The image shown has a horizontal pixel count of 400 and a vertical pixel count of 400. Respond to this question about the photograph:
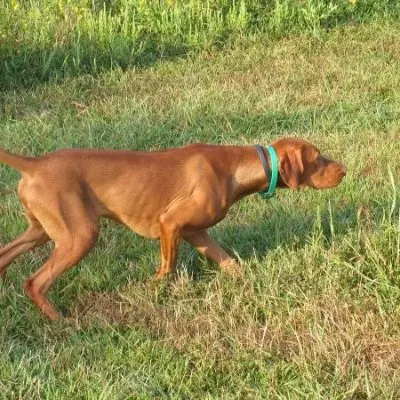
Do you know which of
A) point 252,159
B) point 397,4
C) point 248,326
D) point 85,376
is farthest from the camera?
point 397,4

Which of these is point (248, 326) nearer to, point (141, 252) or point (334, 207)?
point (141, 252)

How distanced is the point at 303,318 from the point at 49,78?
5430mm

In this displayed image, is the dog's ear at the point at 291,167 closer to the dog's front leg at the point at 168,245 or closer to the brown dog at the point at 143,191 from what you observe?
the brown dog at the point at 143,191

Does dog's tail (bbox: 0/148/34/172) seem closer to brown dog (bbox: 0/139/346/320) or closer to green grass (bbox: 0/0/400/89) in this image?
brown dog (bbox: 0/139/346/320)

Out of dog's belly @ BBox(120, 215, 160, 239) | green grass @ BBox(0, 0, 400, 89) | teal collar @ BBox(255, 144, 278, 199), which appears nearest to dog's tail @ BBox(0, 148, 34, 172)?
dog's belly @ BBox(120, 215, 160, 239)

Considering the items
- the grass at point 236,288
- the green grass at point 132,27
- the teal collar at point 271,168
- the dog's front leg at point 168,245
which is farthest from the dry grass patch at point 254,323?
the green grass at point 132,27

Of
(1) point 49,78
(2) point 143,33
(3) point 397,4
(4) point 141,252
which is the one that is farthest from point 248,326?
(3) point 397,4

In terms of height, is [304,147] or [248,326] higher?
[304,147]

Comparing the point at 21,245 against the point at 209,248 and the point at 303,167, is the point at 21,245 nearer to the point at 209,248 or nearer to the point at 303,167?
the point at 209,248

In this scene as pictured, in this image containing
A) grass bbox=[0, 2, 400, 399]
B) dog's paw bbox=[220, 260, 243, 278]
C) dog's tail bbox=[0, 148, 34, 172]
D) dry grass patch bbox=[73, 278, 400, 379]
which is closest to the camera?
grass bbox=[0, 2, 400, 399]

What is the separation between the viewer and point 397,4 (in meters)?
11.4

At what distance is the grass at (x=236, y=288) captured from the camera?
413cm

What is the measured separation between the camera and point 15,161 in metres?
4.79

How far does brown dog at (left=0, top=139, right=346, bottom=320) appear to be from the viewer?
15.8ft
